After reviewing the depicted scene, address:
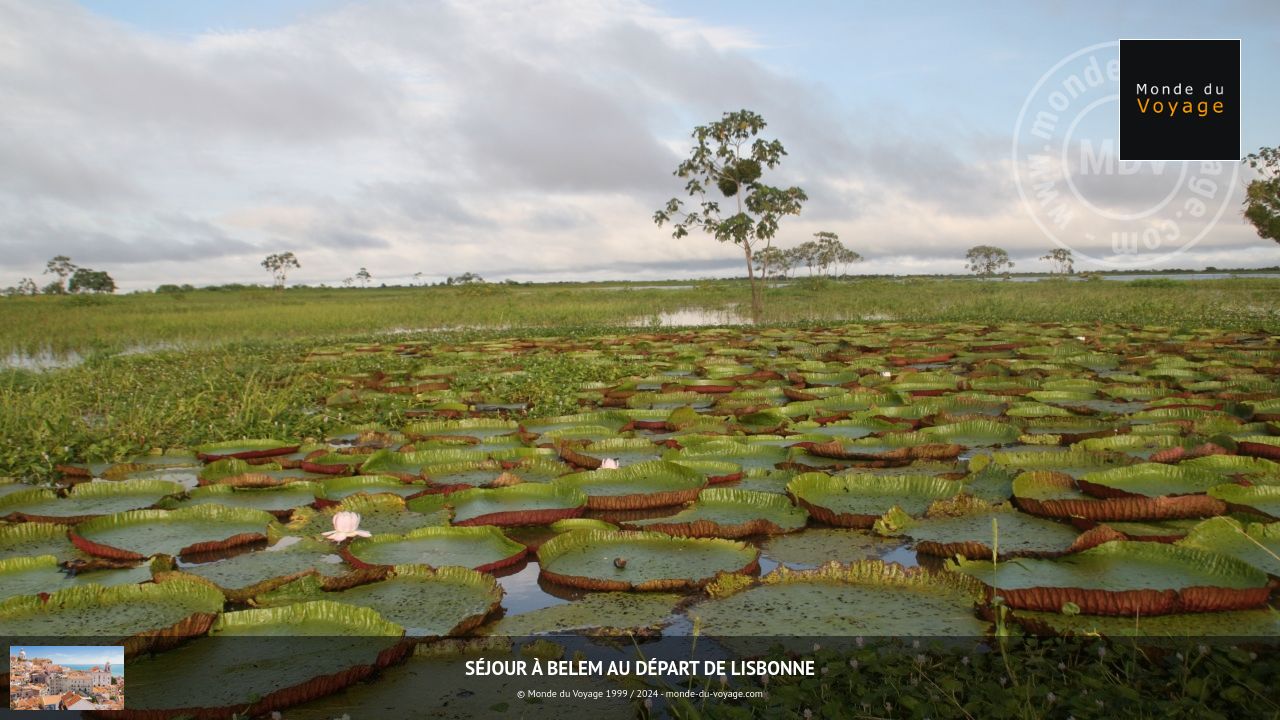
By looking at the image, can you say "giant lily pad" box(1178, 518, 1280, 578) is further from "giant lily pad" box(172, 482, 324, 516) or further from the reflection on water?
the reflection on water

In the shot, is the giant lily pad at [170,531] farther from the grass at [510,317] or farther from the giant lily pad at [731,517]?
the grass at [510,317]

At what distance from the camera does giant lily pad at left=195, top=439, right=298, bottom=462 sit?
4961 millimetres

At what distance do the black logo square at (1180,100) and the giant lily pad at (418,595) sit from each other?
1121cm

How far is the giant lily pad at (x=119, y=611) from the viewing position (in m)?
2.37

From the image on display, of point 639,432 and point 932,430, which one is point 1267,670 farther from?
point 639,432

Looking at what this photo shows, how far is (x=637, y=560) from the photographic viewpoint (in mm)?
2980

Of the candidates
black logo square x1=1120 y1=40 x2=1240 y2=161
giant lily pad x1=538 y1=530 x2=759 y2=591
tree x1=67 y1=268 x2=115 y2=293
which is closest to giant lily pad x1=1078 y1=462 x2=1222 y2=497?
giant lily pad x1=538 y1=530 x2=759 y2=591

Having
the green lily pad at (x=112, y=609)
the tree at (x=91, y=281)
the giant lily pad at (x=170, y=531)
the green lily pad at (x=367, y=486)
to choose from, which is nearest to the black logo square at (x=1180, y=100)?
the green lily pad at (x=367, y=486)

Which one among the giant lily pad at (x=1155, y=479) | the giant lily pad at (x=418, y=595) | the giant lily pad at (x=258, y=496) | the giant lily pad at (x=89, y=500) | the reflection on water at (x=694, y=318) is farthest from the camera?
the reflection on water at (x=694, y=318)

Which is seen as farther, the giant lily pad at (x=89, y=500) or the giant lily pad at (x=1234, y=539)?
the giant lily pad at (x=89, y=500)

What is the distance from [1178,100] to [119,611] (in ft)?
44.2

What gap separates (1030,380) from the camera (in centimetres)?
718

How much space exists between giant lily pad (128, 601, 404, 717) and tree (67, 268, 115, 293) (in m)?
64.0

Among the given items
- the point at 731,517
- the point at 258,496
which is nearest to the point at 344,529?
the point at 258,496
